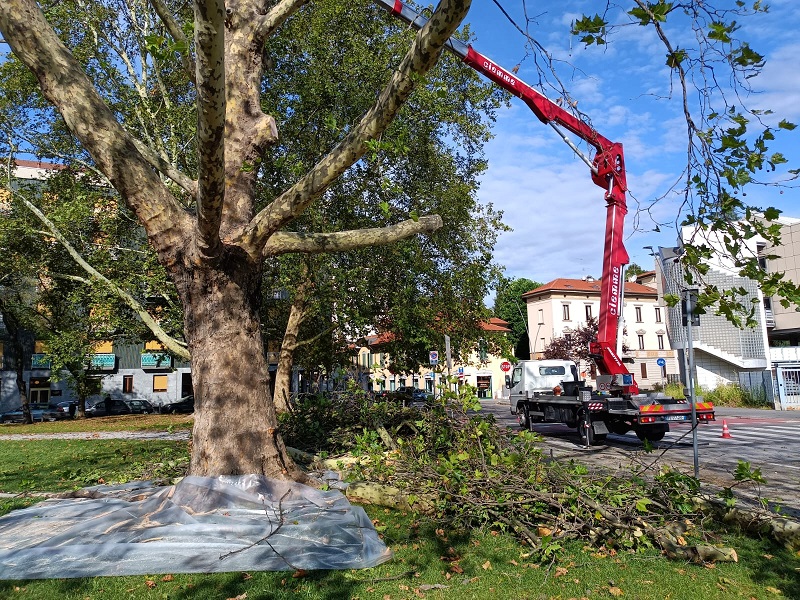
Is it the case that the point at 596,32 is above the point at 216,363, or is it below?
above

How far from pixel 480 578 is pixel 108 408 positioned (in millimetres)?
42333

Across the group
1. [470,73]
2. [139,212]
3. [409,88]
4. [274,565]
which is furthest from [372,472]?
[470,73]

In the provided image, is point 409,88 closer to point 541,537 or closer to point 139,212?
point 139,212

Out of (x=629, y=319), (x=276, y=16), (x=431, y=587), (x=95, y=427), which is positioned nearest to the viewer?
(x=431, y=587)

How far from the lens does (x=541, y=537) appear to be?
5133 mm

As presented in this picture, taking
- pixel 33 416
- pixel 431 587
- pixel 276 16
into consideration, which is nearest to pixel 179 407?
pixel 33 416

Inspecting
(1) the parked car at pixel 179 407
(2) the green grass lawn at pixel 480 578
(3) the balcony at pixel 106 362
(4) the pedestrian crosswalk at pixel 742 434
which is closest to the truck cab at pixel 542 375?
(4) the pedestrian crosswalk at pixel 742 434

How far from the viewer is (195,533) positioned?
16.5 feet

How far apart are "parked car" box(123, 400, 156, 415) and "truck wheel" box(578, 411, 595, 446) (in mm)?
37020

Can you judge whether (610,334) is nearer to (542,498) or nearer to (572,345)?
(542,498)

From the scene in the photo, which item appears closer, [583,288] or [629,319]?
[629,319]

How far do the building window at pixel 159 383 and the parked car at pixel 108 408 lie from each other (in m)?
5.01

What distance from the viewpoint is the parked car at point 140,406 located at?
42406mm

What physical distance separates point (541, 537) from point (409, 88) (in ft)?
13.4
